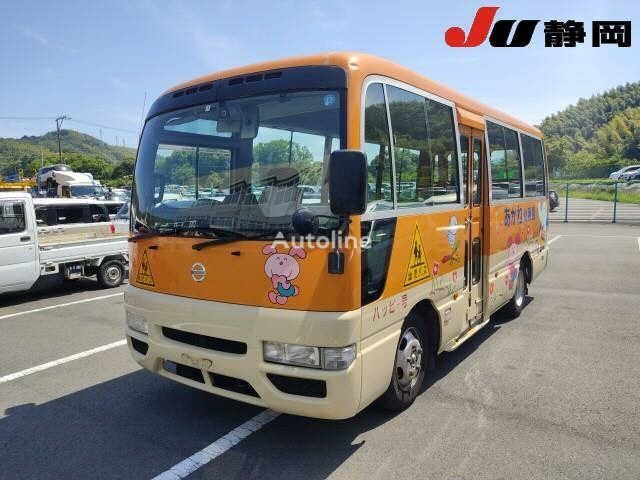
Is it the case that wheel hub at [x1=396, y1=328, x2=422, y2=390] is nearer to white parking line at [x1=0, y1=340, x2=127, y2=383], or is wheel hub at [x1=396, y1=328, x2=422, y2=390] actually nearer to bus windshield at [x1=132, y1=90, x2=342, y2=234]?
bus windshield at [x1=132, y1=90, x2=342, y2=234]

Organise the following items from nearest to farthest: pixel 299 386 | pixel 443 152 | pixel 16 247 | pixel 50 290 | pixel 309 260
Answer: pixel 309 260, pixel 299 386, pixel 443 152, pixel 16 247, pixel 50 290

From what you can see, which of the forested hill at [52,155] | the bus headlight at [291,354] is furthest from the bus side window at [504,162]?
the forested hill at [52,155]

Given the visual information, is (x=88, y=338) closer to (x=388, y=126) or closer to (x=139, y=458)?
(x=139, y=458)

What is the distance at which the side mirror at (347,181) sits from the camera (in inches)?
105

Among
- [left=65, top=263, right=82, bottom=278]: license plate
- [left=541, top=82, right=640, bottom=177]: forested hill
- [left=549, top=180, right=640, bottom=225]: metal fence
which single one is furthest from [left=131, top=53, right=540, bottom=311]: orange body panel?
[left=541, top=82, right=640, bottom=177]: forested hill

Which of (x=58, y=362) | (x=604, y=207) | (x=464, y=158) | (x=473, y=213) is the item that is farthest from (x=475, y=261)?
(x=604, y=207)

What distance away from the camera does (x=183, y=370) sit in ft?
11.7

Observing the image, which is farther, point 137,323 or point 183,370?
point 137,323

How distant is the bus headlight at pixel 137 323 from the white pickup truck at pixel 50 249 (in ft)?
17.5

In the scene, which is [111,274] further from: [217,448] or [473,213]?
[473,213]

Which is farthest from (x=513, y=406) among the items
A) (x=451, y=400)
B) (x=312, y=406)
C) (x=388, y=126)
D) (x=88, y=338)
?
(x=88, y=338)

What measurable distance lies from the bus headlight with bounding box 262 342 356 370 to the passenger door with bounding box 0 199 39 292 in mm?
6884

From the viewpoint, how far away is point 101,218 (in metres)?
10.0

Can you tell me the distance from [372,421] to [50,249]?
23.8 feet
